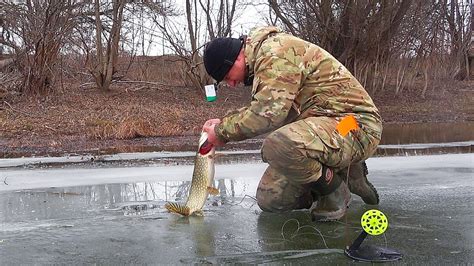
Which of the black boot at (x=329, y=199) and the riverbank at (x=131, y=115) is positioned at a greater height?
the riverbank at (x=131, y=115)

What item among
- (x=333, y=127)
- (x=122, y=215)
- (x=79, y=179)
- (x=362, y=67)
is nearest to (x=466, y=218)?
(x=333, y=127)

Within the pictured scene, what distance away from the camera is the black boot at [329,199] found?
3643 mm

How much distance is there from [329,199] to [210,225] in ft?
2.55

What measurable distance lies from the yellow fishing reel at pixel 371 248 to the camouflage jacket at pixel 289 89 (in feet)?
2.92

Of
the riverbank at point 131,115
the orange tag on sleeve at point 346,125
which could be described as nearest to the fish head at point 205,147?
the orange tag on sleeve at point 346,125

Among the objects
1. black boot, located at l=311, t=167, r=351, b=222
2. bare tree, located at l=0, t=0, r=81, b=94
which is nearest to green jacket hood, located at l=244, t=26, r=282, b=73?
black boot, located at l=311, t=167, r=351, b=222

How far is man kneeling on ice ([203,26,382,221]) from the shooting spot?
3355mm

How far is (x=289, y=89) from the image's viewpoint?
11.1ft

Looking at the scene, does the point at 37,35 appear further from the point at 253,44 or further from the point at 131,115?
the point at 253,44

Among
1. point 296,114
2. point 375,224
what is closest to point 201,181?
point 296,114

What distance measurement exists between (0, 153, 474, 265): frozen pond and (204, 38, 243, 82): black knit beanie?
38.3 inches

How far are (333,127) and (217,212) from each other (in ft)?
3.48

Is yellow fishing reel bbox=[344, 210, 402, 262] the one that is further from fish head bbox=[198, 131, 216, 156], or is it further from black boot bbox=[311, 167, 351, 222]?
fish head bbox=[198, 131, 216, 156]

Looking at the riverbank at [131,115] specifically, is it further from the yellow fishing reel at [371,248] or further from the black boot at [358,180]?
the yellow fishing reel at [371,248]
